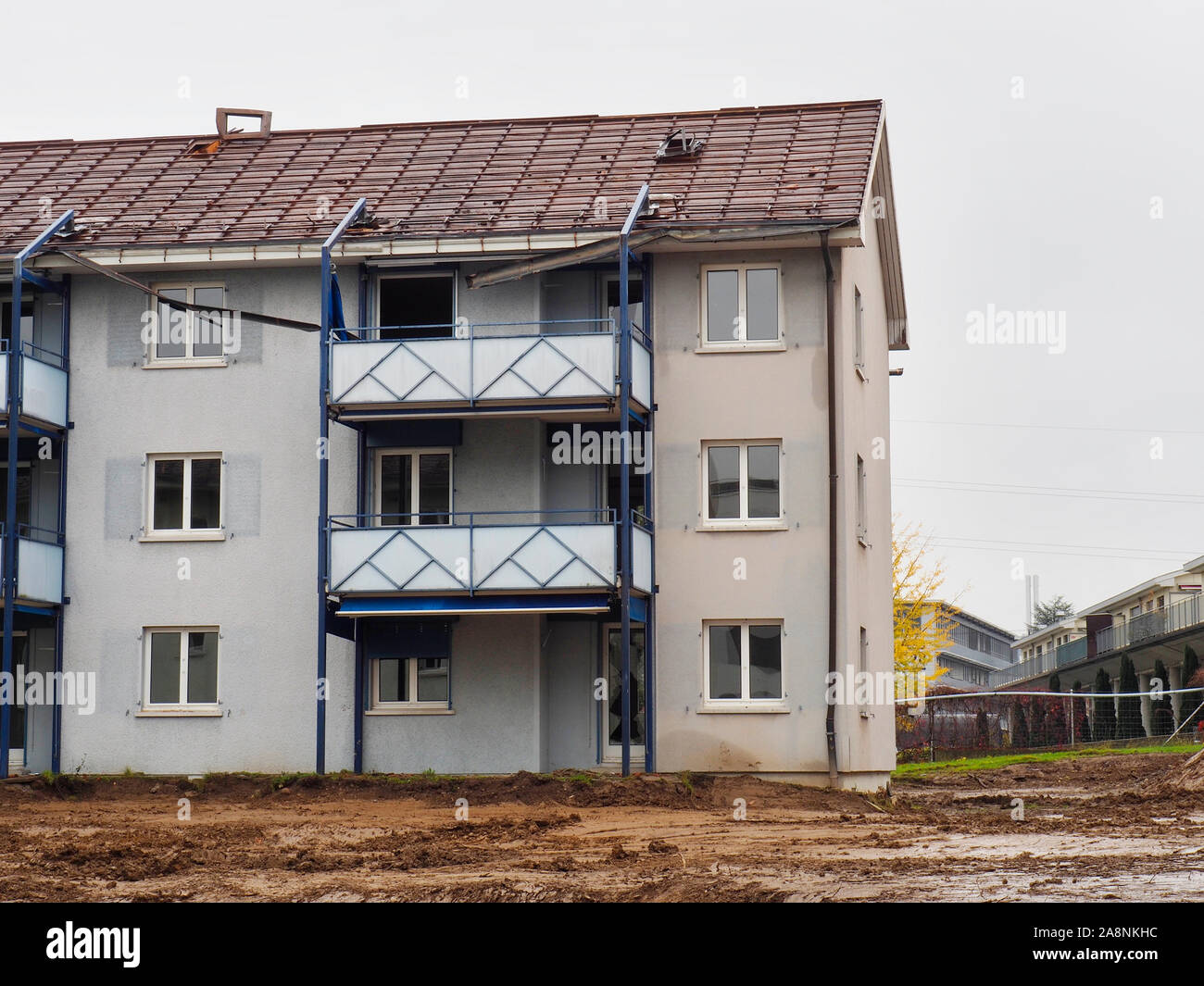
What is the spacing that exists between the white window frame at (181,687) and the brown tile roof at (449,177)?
6014 mm

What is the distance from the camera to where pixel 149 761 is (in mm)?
26609

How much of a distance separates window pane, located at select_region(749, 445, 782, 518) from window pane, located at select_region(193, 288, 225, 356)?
8.67 m

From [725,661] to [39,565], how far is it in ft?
34.6

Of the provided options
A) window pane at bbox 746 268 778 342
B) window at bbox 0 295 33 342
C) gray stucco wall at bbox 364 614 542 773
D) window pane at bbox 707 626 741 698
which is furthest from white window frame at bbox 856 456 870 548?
window at bbox 0 295 33 342

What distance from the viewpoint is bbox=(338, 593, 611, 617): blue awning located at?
80.8 ft

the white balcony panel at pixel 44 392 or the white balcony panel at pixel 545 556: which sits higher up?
the white balcony panel at pixel 44 392

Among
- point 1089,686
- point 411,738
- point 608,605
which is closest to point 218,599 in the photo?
point 411,738

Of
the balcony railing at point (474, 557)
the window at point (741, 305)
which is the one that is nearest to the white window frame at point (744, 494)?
the window at point (741, 305)

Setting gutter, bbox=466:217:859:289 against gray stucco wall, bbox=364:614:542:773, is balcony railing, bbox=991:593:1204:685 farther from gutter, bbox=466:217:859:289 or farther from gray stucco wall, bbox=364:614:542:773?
gray stucco wall, bbox=364:614:542:773

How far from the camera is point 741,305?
26578mm

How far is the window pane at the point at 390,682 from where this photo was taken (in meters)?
26.3

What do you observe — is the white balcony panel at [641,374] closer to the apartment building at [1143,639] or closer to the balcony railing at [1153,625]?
the apartment building at [1143,639]

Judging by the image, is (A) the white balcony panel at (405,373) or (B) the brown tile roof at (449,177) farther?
(B) the brown tile roof at (449,177)

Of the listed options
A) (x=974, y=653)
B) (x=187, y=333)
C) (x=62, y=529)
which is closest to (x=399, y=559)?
(x=187, y=333)
